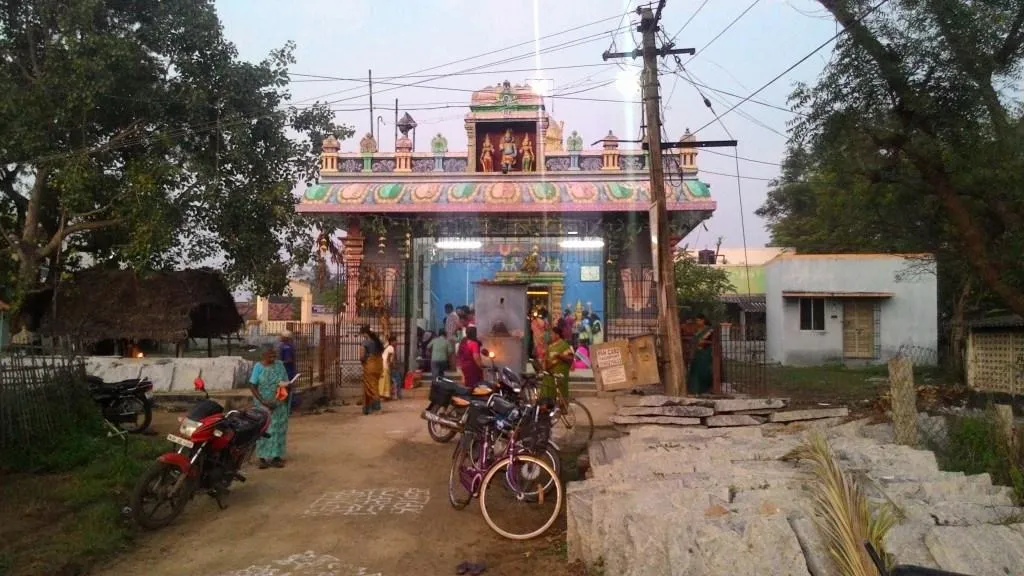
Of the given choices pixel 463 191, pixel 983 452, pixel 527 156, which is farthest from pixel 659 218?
pixel 527 156

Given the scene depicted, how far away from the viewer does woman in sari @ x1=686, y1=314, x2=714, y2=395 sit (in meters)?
12.1

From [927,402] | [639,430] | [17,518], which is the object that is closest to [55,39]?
[17,518]

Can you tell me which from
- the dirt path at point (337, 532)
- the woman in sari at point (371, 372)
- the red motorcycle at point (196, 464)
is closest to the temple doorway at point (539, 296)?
the woman in sari at point (371, 372)

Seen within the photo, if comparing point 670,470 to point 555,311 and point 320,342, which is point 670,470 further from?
point 555,311

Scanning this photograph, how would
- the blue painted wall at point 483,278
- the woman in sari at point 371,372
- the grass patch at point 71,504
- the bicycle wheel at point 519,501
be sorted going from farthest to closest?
the blue painted wall at point 483,278 → the woman in sari at point 371,372 → the bicycle wheel at point 519,501 → the grass patch at point 71,504

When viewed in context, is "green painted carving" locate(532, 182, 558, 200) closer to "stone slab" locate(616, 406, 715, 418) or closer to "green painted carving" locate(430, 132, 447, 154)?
"green painted carving" locate(430, 132, 447, 154)

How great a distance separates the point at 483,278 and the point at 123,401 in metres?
11.4

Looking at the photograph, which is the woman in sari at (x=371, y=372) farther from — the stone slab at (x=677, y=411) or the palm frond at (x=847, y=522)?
the palm frond at (x=847, y=522)

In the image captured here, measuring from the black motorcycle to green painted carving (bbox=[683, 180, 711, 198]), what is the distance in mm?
12402

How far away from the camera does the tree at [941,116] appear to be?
8836mm

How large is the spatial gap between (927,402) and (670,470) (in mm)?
8657

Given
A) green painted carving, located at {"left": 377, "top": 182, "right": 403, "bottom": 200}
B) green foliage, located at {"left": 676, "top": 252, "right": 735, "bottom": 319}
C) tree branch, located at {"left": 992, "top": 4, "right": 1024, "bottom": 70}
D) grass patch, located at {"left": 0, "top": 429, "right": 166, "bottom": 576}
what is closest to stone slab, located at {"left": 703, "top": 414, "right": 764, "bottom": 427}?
tree branch, located at {"left": 992, "top": 4, "right": 1024, "bottom": 70}

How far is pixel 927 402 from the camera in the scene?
12258 millimetres

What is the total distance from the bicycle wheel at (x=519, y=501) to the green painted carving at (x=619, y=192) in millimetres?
12503
